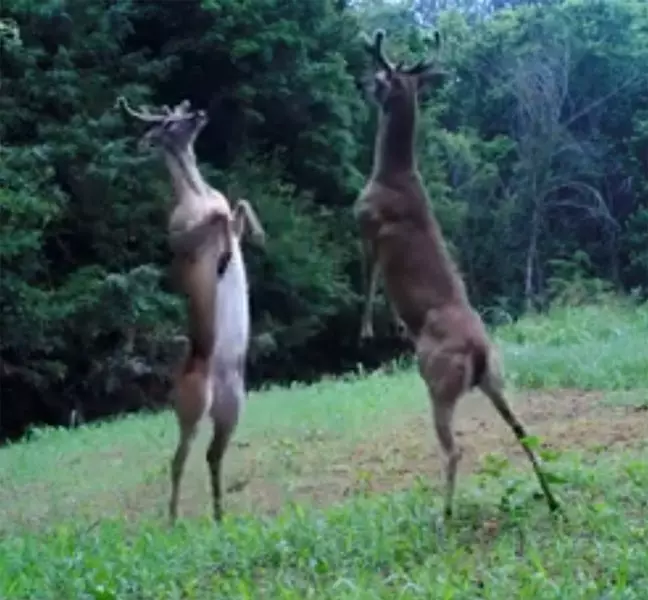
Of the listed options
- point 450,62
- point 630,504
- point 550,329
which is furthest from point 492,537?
point 450,62

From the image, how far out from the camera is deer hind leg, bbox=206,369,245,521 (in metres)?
8.52

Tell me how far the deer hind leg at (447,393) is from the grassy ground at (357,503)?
0.30 metres

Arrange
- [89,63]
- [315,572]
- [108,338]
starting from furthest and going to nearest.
Result: [89,63]
[108,338]
[315,572]

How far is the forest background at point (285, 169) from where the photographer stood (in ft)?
67.1

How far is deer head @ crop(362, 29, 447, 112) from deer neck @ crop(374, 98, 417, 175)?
0.05 m

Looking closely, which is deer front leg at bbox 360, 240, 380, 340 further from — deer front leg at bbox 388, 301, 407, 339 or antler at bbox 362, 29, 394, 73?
antler at bbox 362, 29, 394, 73

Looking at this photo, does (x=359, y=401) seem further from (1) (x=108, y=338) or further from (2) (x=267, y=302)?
(2) (x=267, y=302)

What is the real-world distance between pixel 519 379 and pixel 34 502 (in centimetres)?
498

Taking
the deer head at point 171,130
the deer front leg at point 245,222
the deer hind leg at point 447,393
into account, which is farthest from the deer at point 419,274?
the deer head at point 171,130

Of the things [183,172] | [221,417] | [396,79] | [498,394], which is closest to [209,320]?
[221,417]

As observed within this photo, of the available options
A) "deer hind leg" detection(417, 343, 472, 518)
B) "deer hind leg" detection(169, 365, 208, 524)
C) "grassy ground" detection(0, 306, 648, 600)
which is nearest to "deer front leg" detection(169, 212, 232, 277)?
"deer hind leg" detection(169, 365, 208, 524)

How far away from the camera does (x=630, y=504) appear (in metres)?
7.03

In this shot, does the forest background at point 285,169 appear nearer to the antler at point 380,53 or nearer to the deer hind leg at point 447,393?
→ the antler at point 380,53

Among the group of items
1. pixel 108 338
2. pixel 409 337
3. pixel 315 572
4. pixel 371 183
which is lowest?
pixel 108 338
